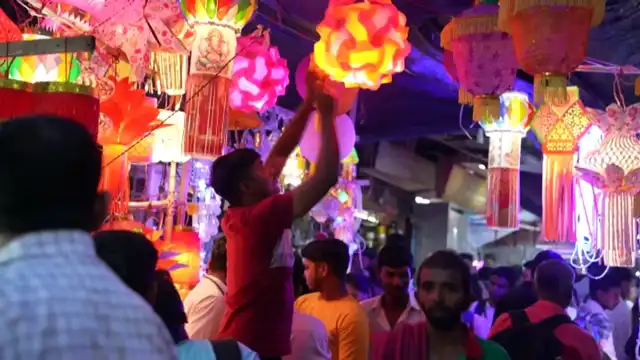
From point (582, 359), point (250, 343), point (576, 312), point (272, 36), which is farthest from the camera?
point (576, 312)

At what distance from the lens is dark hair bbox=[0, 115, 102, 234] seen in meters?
0.92

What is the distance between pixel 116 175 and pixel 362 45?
1.03 m

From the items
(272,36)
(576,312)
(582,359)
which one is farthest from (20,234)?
(576,312)

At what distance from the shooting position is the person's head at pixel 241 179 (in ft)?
7.06

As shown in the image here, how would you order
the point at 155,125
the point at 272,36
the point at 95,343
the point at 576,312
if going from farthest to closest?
the point at 576,312 < the point at 272,36 < the point at 155,125 < the point at 95,343

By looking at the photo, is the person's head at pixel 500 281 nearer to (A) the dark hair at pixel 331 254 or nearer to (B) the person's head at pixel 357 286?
(B) the person's head at pixel 357 286

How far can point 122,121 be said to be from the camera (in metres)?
2.95

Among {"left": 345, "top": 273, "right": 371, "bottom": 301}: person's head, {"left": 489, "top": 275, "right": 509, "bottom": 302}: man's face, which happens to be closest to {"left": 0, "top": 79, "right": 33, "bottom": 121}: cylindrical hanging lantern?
{"left": 345, "top": 273, "right": 371, "bottom": 301}: person's head

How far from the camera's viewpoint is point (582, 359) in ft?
8.57

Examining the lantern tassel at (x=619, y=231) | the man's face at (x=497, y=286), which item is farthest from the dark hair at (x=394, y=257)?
the man's face at (x=497, y=286)

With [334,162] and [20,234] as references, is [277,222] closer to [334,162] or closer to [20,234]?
[334,162]

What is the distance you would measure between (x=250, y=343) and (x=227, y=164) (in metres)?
0.45

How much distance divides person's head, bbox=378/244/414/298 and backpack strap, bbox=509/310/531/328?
0.51 metres

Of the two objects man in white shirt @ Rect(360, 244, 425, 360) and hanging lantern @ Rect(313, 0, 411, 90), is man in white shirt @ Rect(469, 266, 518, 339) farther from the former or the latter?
hanging lantern @ Rect(313, 0, 411, 90)
